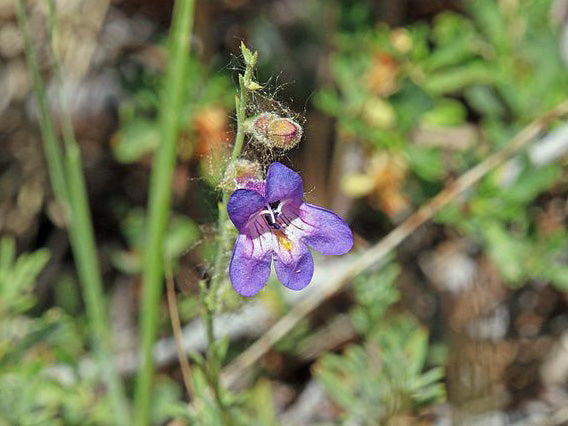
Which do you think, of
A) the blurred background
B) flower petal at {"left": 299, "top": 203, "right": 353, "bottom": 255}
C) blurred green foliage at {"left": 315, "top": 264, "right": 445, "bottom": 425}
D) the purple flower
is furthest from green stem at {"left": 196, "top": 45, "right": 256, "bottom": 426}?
blurred green foliage at {"left": 315, "top": 264, "right": 445, "bottom": 425}

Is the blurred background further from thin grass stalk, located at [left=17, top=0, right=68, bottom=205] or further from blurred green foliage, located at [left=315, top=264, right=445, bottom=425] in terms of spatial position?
thin grass stalk, located at [left=17, top=0, right=68, bottom=205]

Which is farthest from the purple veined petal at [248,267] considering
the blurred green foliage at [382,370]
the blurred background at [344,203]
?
the blurred green foliage at [382,370]

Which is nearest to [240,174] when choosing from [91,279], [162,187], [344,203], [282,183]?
[282,183]

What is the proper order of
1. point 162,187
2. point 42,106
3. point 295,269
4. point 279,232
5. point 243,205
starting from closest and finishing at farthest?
point 243,205
point 295,269
point 279,232
point 162,187
point 42,106

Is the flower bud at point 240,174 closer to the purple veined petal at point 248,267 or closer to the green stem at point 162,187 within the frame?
the purple veined petal at point 248,267

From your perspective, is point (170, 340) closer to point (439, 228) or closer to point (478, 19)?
point (439, 228)

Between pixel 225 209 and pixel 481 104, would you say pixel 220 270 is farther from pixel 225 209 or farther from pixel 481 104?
pixel 481 104
